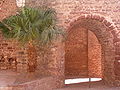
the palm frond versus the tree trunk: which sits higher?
the palm frond

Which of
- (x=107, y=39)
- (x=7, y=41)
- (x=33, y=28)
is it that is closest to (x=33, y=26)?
(x=33, y=28)

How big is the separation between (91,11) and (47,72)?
270cm

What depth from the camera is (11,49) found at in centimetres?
968

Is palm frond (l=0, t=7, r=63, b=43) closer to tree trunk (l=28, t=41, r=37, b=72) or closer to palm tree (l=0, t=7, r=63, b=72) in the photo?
palm tree (l=0, t=7, r=63, b=72)

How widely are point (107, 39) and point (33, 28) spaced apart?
3089mm

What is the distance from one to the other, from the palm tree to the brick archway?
1026mm

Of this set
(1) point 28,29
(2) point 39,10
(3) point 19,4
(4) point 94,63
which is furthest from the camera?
(4) point 94,63

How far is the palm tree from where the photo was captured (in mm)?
7262

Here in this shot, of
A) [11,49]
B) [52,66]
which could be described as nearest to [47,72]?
[52,66]

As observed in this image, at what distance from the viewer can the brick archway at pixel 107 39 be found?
8.46 m

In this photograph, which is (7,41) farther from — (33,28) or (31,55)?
(33,28)

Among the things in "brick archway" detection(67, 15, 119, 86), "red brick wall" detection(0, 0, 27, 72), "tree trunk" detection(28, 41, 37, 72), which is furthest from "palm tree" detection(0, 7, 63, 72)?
"red brick wall" detection(0, 0, 27, 72)

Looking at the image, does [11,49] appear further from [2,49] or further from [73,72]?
[73,72]

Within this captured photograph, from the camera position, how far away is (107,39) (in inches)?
348
